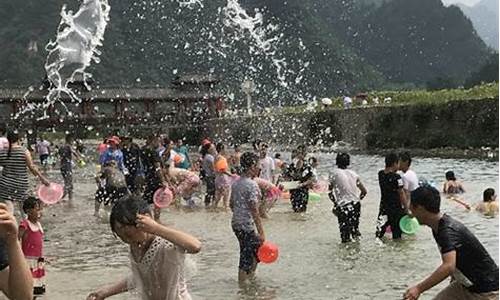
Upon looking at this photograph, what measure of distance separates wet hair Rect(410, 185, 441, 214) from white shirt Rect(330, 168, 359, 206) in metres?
5.56

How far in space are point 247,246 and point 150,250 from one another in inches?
162

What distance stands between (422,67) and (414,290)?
110m

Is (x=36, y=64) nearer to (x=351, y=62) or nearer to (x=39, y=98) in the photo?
(x=39, y=98)

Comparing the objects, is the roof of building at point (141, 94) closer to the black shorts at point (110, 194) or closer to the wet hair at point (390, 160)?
the black shorts at point (110, 194)

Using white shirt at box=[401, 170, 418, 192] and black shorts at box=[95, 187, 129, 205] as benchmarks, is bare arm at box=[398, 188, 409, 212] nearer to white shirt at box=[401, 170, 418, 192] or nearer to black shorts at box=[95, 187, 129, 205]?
white shirt at box=[401, 170, 418, 192]

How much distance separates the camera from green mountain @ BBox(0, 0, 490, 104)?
92.8 meters

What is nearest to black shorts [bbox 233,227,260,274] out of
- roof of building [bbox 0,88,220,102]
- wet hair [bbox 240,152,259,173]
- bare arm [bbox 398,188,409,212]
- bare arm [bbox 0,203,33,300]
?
wet hair [bbox 240,152,259,173]

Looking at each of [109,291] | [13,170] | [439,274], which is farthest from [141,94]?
[439,274]

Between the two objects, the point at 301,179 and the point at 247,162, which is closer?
the point at 247,162

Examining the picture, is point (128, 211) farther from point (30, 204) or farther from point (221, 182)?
point (221, 182)

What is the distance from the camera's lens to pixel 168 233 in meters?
3.92

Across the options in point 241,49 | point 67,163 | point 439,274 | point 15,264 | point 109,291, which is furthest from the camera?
point 241,49

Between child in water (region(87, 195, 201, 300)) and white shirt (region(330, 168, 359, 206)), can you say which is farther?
white shirt (region(330, 168, 359, 206))

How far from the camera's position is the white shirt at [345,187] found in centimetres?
1036
